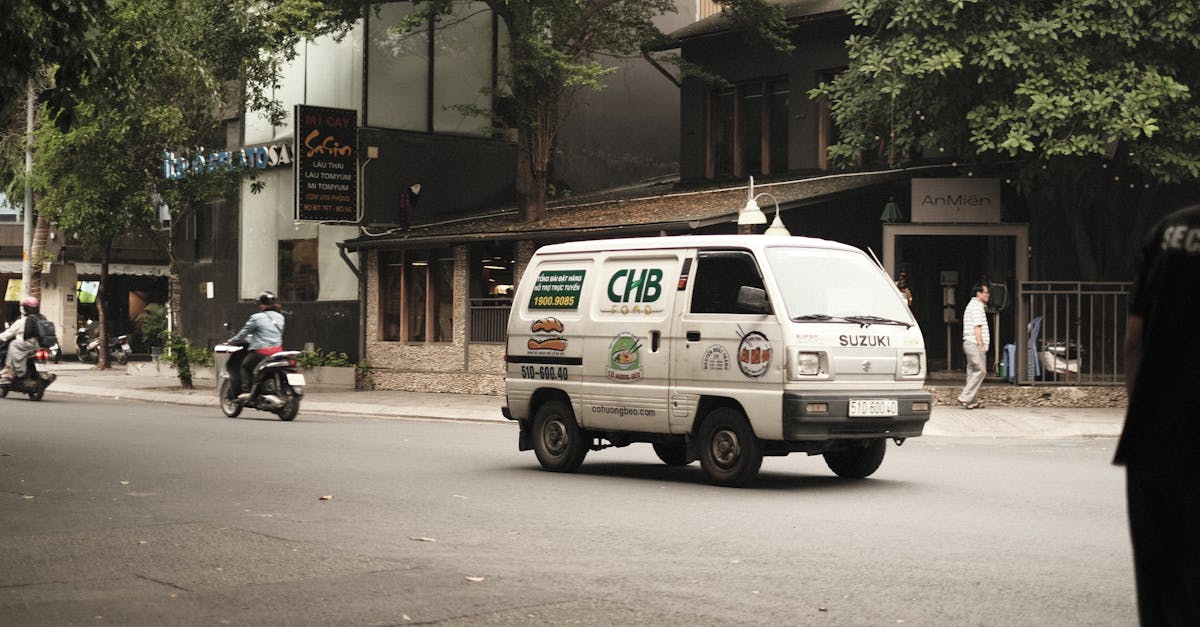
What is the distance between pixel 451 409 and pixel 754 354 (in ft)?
43.1

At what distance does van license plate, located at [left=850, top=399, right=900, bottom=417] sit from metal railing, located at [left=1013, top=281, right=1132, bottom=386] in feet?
38.0

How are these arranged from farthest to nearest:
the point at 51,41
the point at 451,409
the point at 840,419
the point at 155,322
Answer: the point at 155,322, the point at 451,409, the point at 840,419, the point at 51,41

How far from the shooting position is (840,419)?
11.7 meters

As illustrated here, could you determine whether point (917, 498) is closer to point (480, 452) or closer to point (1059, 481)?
point (1059, 481)

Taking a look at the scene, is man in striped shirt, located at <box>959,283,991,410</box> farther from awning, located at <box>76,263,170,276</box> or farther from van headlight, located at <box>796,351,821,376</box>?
awning, located at <box>76,263,170,276</box>

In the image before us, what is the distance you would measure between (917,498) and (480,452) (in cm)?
585

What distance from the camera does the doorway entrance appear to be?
2673 centimetres

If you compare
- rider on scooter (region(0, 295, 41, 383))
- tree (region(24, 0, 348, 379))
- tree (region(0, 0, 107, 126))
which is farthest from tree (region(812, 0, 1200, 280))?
rider on scooter (region(0, 295, 41, 383))

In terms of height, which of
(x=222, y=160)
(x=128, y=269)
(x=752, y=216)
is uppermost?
(x=222, y=160)

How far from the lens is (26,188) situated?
4169 cm

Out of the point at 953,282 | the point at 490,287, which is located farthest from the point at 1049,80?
the point at 490,287

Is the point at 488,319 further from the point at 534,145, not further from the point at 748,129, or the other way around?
the point at 748,129

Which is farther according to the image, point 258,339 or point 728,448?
point 258,339

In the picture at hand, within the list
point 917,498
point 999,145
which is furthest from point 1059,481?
point 999,145
